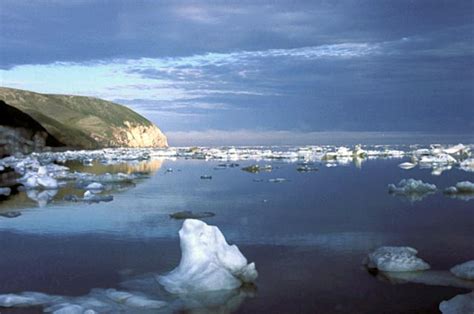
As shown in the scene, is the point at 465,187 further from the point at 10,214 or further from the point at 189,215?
the point at 10,214

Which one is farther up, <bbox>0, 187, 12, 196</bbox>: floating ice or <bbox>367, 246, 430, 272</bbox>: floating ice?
<bbox>0, 187, 12, 196</bbox>: floating ice

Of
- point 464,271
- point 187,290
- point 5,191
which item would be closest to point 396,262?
point 464,271

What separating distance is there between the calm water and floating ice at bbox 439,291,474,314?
0.18 meters

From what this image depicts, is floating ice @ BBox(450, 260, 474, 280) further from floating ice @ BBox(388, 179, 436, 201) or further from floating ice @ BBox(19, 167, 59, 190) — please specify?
floating ice @ BBox(19, 167, 59, 190)

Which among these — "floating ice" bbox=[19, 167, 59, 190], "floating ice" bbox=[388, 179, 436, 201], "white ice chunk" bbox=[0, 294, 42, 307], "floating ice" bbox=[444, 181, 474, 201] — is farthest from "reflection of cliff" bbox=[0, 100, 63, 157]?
"white ice chunk" bbox=[0, 294, 42, 307]

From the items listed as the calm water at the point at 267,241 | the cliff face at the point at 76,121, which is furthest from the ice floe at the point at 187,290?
the cliff face at the point at 76,121

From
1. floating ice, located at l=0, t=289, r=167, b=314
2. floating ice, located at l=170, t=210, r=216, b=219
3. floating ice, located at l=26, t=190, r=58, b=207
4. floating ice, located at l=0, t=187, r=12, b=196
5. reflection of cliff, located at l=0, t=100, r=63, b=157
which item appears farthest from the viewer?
reflection of cliff, located at l=0, t=100, r=63, b=157

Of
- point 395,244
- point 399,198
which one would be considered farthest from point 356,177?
point 395,244

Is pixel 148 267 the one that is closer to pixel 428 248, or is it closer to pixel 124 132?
pixel 428 248

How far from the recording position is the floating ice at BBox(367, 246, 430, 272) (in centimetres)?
1027

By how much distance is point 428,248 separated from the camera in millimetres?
12336

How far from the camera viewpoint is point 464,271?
988cm

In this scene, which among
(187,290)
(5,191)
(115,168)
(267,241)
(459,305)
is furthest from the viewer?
(115,168)

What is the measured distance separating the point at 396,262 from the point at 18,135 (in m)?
67.8
